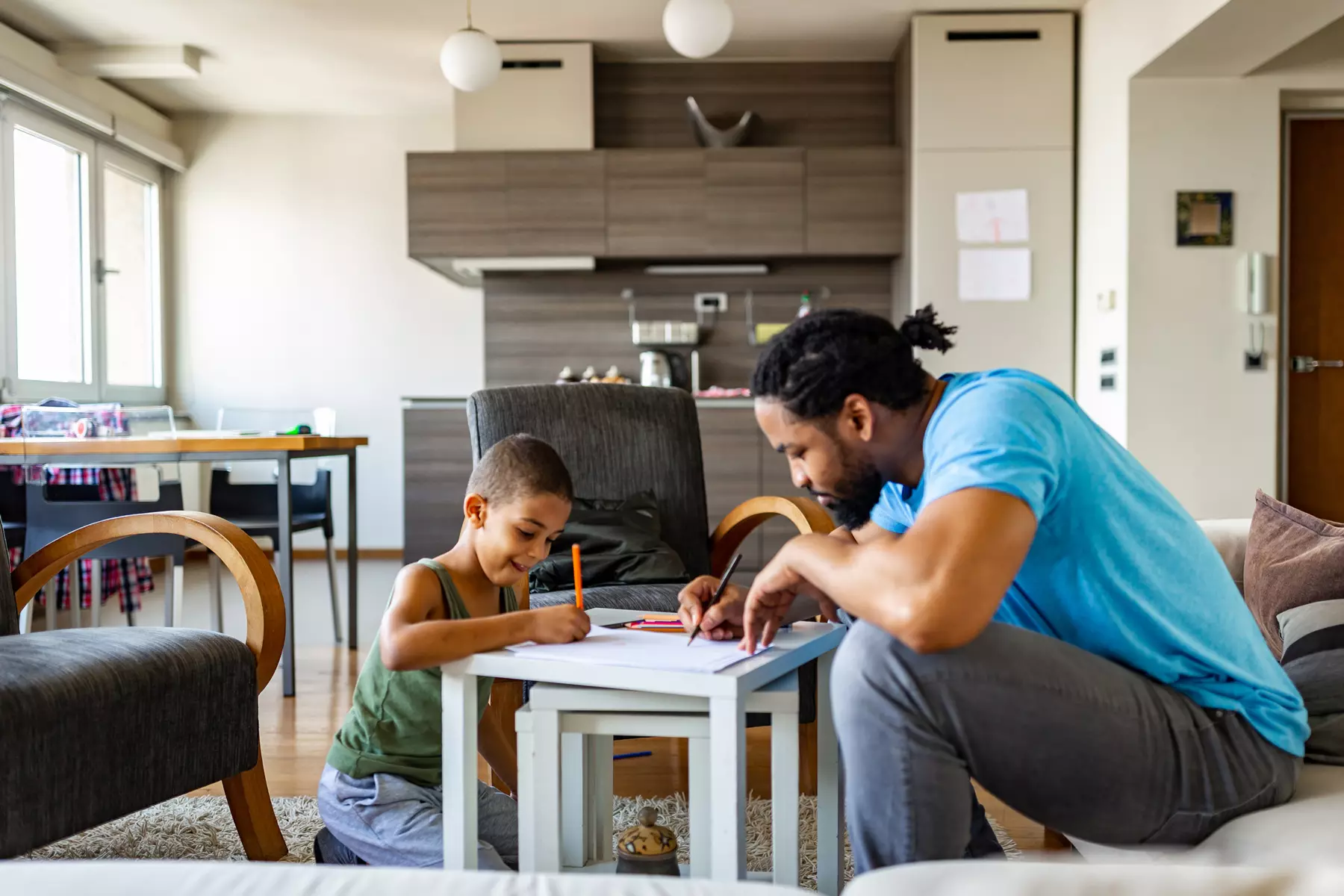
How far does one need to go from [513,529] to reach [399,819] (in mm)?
434

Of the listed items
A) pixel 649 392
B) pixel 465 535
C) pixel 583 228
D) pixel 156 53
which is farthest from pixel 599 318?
pixel 465 535

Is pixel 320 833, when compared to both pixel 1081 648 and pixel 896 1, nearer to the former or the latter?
pixel 1081 648

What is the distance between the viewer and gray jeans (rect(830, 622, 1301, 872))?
107 cm

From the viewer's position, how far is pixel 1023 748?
1089 mm

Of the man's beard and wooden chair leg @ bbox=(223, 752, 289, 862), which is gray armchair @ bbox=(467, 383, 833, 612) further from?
the man's beard

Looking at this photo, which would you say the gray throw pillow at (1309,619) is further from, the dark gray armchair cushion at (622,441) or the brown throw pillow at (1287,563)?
the dark gray armchair cushion at (622,441)

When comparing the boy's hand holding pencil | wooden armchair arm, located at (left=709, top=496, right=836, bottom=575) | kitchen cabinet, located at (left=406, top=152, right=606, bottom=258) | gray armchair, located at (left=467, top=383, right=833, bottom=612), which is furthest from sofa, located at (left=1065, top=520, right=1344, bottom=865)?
kitchen cabinet, located at (left=406, top=152, right=606, bottom=258)

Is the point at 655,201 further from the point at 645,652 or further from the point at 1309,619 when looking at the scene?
the point at 645,652

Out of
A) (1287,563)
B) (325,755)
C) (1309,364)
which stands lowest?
(325,755)

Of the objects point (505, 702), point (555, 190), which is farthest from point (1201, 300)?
point (505, 702)

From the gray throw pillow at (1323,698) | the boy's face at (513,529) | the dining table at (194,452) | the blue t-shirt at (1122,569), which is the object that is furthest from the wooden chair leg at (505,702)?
the dining table at (194,452)

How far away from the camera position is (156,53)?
5.48 metres

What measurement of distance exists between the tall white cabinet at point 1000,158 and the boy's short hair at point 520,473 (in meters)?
3.79

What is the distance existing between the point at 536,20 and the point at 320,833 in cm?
426
